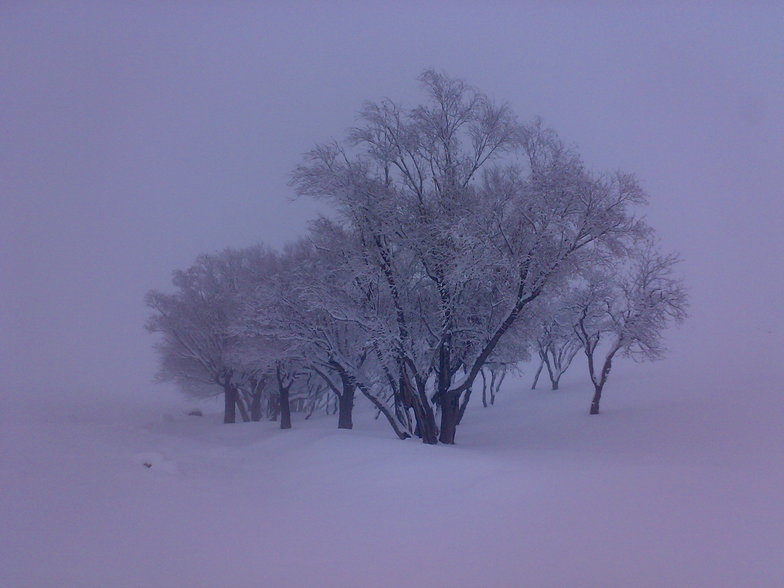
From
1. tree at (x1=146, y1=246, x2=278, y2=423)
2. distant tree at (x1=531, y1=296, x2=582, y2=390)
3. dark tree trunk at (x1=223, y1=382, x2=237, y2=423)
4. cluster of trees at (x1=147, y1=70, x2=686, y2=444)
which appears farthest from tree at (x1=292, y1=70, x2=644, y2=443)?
dark tree trunk at (x1=223, y1=382, x2=237, y2=423)

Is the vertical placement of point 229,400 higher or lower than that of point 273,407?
higher

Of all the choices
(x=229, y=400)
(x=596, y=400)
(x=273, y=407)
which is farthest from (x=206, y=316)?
(x=596, y=400)

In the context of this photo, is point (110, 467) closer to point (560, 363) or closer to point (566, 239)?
point (566, 239)

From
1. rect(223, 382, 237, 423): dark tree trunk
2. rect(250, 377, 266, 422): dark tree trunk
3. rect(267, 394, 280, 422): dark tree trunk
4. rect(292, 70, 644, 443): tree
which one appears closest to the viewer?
rect(292, 70, 644, 443): tree

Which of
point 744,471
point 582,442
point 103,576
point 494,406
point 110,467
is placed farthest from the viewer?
point 494,406

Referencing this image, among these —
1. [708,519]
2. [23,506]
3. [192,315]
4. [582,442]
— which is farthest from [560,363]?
[23,506]

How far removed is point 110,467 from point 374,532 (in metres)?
4.51

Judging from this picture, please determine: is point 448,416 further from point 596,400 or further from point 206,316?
point 206,316

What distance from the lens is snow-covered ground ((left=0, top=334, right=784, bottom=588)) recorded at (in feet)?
16.9

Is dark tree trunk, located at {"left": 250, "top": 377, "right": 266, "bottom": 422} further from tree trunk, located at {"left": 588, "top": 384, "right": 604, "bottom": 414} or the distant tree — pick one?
tree trunk, located at {"left": 588, "top": 384, "right": 604, "bottom": 414}

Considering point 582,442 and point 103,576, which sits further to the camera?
point 582,442

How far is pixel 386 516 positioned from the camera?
285 inches

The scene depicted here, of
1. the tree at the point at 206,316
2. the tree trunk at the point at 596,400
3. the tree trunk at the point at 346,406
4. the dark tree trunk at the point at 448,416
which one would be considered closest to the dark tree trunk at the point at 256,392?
the tree at the point at 206,316

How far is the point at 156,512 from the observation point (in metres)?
6.54
